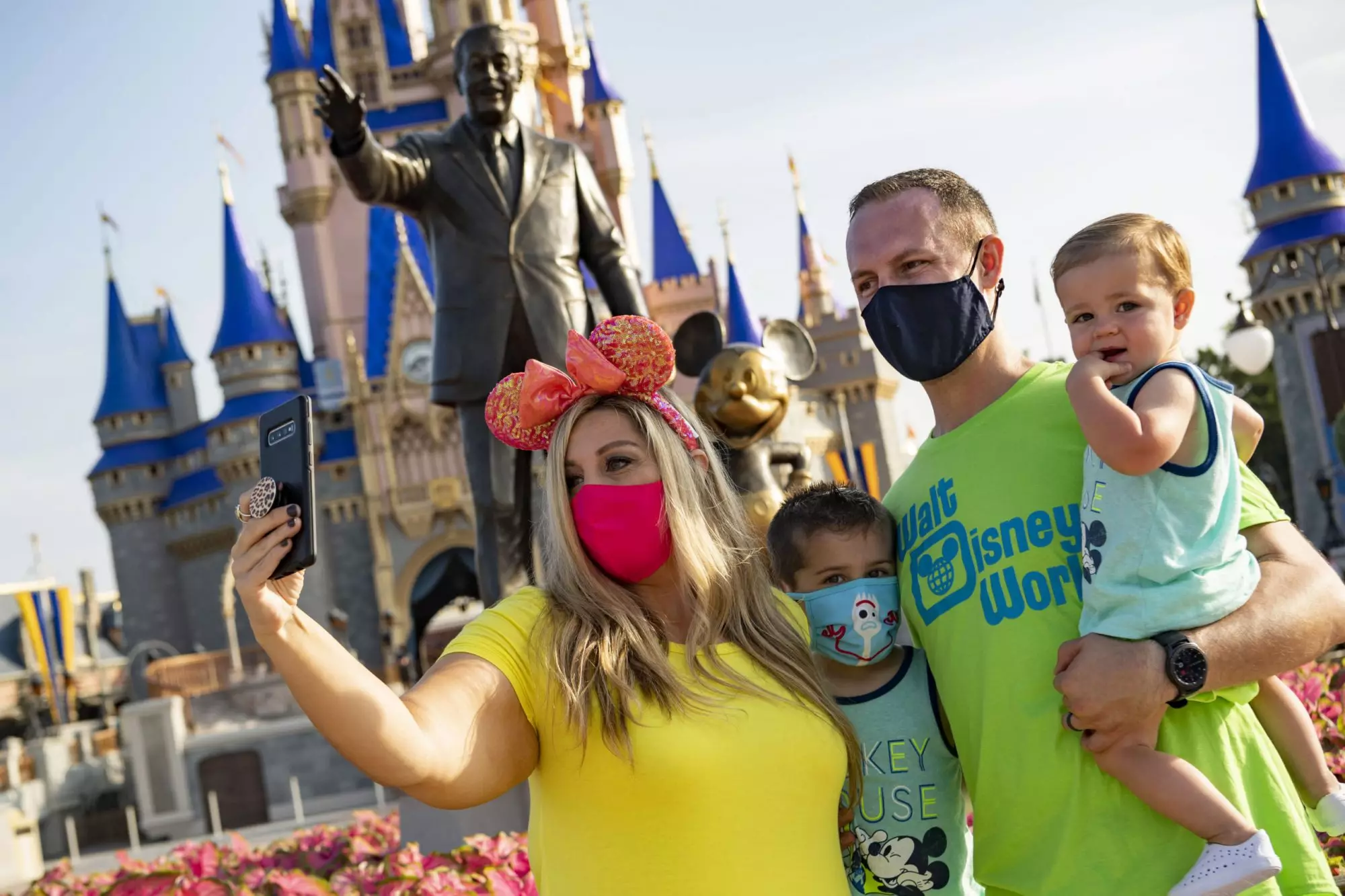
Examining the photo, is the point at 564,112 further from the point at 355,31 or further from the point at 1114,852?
the point at 1114,852

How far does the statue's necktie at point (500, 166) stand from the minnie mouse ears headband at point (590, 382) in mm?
2710

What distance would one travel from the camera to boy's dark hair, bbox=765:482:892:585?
7.86ft

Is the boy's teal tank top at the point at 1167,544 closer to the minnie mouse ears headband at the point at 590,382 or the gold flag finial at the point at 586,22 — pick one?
the minnie mouse ears headband at the point at 590,382

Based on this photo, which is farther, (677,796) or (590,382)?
(590,382)

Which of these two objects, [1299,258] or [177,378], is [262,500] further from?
[177,378]

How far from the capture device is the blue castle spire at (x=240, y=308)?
135ft

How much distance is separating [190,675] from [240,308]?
12.7 meters

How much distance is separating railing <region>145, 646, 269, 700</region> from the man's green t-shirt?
1264 inches

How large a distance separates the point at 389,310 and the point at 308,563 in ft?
136

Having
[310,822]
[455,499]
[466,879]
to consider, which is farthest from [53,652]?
[466,879]

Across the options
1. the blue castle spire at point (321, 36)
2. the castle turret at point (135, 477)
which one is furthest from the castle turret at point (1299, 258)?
the castle turret at point (135, 477)

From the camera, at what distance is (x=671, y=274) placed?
43875 mm

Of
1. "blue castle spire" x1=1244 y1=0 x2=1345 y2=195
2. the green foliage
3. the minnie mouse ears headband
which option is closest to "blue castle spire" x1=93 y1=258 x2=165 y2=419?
the green foliage

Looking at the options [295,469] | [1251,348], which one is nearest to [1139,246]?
[295,469]
